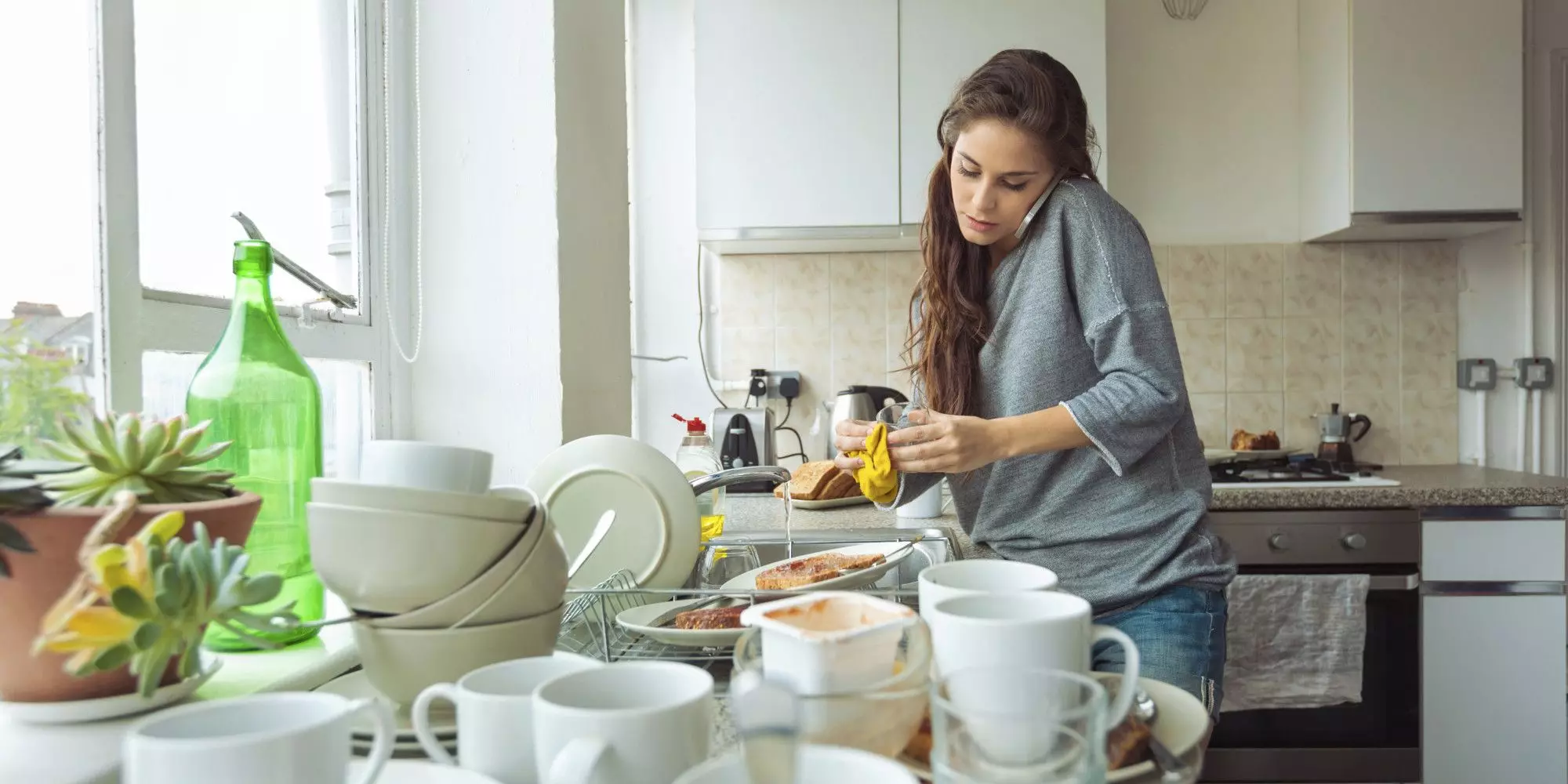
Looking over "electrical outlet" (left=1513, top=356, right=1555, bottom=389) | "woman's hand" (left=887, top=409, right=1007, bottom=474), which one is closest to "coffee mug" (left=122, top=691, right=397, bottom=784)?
"woman's hand" (left=887, top=409, right=1007, bottom=474)

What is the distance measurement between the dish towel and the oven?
37 millimetres

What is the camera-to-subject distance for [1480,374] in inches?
106

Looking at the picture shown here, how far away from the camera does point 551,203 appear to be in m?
1.46

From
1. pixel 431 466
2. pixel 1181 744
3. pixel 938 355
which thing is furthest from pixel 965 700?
pixel 938 355

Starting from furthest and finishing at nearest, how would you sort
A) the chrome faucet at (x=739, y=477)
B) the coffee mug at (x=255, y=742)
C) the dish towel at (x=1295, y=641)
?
1. the dish towel at (x=1295, y=641)
2. the chrome faucet at (x=739, y=477)
3. the coffee mug at (x=255, y=742)

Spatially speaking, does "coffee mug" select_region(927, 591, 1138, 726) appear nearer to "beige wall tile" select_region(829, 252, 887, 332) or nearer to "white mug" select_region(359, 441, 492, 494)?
"white mug" select_region(359, 441, 492, 494)

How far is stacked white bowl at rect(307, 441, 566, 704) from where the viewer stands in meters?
0.56

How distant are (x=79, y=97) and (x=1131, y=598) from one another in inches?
48.5

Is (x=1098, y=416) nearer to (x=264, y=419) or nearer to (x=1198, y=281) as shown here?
(x=264, y=419)

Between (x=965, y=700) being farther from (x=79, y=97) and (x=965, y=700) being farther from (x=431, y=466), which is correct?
(x=79, y=97)

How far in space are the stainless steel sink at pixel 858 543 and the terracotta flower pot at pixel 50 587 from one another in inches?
28.8

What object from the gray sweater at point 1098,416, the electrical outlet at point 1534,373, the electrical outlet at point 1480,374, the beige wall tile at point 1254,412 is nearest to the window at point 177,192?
the gray sweater at point 1098,416

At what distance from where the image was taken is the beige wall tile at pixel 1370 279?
2752 millimetres

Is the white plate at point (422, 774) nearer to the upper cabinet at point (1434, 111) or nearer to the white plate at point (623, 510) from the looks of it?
the white plate at point (623, 510)
